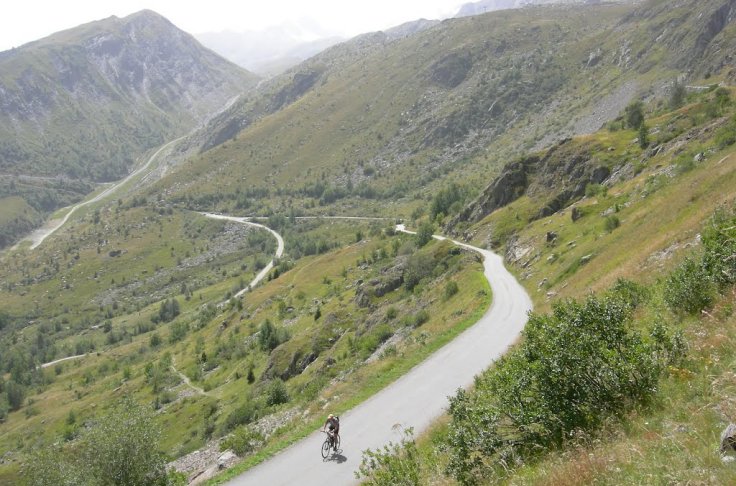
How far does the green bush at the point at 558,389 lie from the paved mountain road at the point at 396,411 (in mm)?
9023

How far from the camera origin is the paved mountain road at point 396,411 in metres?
19.6

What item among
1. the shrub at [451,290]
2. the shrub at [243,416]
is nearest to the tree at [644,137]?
the shrub at [451,290]

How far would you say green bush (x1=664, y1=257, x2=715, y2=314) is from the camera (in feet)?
44.0

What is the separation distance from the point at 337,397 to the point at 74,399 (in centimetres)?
9850

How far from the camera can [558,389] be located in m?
9.98

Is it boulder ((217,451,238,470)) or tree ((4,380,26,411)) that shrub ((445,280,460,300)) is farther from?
tree ((4,380,26,411))

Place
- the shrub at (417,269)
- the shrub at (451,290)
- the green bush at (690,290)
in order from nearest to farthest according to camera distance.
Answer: the green bush at (690,290) → the shrub at (451,290) → the shrub at (417,269)

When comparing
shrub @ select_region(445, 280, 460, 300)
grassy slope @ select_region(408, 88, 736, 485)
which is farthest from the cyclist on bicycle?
shrub @ select_region(445, 280, 460, 300)

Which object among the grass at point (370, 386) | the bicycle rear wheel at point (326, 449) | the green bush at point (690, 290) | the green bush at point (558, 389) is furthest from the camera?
the grass at point (370, 386)

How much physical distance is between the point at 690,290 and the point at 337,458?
1484 centimetres

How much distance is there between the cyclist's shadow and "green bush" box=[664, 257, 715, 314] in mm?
13859

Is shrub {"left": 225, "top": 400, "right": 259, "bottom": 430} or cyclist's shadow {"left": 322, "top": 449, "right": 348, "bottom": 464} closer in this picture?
cyclist's shadow {"left": 322, "top": 449, "right": 348, "bottom": 464}

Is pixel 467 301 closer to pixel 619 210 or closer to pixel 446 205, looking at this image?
pixel 619 210

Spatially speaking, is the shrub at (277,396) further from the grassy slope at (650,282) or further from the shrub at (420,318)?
the grassy slope at (650,282)
